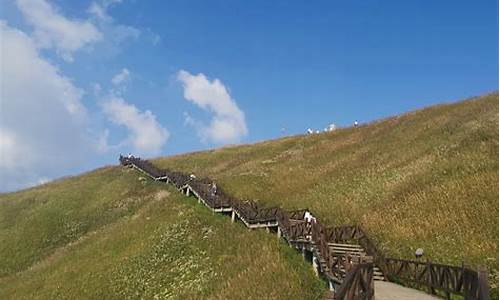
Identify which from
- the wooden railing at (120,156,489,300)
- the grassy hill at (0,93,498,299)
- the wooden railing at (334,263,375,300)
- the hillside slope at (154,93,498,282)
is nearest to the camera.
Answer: the wooden railing at (334,263,375,300)

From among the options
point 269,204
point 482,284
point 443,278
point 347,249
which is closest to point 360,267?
point 482,284

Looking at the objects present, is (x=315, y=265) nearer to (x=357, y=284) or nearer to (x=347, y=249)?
(x=347, y=249)

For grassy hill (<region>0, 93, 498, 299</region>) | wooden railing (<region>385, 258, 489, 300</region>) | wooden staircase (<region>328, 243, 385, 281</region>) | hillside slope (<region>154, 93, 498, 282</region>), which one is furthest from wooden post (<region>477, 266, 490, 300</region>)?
wooden staircase (<region>328, 243, 385, 281</region>)

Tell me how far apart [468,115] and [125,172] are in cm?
4966

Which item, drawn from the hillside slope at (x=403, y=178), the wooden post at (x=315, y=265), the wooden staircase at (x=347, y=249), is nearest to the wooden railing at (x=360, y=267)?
the wooden staircase at (x=347, y=249)

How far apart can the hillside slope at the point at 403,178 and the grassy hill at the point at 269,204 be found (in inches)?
5.2

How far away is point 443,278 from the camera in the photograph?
871 inches

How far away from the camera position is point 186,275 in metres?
36.2

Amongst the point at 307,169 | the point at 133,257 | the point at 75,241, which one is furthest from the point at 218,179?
the point at 133,257

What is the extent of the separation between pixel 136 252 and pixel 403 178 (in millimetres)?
21681

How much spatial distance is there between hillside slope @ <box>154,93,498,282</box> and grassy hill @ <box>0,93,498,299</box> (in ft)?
0.43

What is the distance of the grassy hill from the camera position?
31.1 metres

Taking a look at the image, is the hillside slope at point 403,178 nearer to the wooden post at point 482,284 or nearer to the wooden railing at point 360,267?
the wooden railing at point 360,267

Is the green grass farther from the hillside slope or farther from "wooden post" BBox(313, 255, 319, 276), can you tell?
the hillside slope
